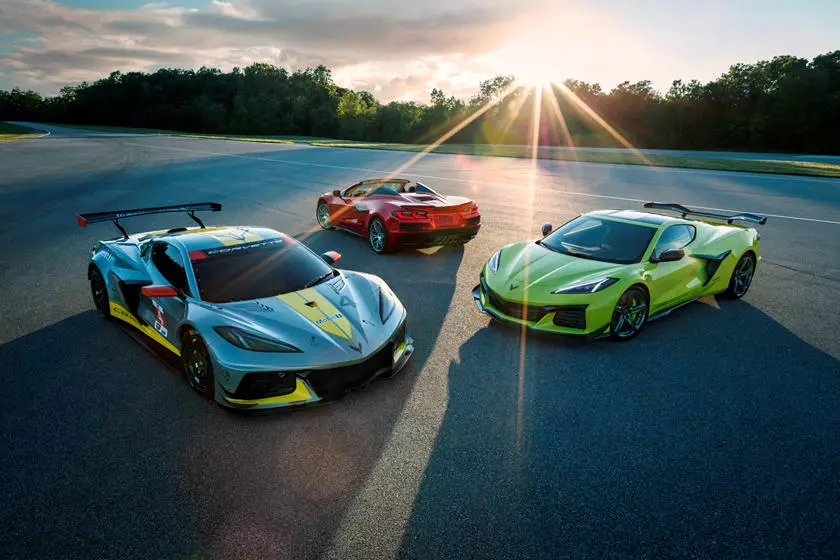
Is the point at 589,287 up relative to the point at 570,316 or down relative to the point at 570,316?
up

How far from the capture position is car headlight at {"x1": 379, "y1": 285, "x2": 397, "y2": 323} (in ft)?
16.2

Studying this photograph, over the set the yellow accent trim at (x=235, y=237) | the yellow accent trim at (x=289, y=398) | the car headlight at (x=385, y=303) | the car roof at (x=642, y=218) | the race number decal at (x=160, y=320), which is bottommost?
the yellow accent trim at (x=289, y=398)

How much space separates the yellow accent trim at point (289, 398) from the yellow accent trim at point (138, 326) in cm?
102

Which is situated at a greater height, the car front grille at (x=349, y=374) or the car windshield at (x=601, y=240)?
the car windshield at (x=601, y=240)

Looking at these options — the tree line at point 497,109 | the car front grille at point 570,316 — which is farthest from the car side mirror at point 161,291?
the tree line at point 497,109

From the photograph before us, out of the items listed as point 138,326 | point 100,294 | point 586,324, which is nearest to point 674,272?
point 586,324

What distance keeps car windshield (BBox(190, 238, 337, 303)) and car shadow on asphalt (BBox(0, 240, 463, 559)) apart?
3.19ft

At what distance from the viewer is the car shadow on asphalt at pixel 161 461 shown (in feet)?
10.3

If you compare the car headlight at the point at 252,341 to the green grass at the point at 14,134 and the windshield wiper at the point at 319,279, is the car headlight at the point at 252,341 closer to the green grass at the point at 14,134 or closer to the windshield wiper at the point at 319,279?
the windshield wiper at the point at 319,279

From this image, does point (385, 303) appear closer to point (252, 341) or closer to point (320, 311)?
point (320, 311)

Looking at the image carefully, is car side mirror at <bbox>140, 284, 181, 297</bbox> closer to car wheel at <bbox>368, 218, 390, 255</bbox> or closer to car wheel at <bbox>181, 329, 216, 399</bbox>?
car wheel at <bbox>181, 329, 216, 399</bbox>

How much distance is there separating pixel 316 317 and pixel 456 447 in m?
1.62

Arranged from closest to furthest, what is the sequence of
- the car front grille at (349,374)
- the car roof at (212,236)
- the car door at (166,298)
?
the car front grille at (349,374)
the car door at (166,298)
the car roof at (212,236)

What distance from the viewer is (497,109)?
85.8 metres
